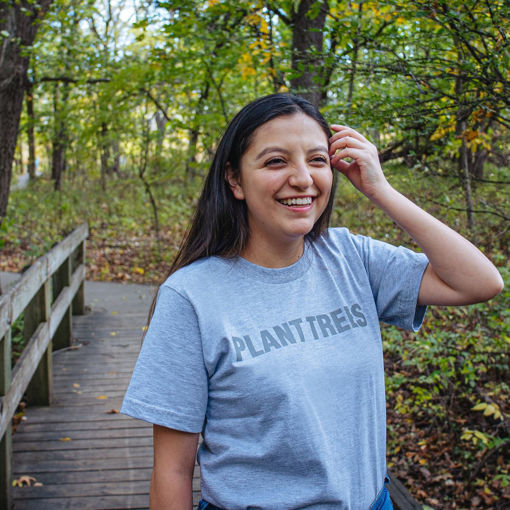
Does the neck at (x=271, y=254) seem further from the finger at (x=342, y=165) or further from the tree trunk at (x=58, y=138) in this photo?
the tree trunk at (x=58, y=138)

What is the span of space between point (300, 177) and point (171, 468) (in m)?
0.87

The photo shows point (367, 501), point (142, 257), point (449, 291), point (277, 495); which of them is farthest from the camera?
point (142, 257)

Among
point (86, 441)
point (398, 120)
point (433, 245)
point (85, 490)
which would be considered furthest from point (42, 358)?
point (433, 245)

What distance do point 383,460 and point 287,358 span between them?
1.52 feet

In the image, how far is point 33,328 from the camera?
4.57 metres

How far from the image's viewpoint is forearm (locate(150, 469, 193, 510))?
159cm

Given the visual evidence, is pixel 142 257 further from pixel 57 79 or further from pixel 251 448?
pixel 251 448

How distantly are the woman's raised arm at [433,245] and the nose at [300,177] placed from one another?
0.19 meters

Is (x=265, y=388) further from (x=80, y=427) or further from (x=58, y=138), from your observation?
(x=58, y=138)

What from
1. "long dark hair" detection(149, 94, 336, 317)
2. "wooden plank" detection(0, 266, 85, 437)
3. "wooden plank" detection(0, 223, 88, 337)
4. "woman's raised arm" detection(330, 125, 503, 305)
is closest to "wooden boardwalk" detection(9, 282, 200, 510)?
"wooden plank" detection(0, 266, 85, 437)

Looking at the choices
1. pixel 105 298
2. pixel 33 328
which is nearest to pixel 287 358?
pixel 33 328

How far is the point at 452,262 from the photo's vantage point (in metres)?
1.69

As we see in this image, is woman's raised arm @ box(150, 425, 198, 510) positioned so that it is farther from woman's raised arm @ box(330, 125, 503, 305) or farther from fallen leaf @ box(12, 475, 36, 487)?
fallen leaf @ box(12, 475, 36, 487)

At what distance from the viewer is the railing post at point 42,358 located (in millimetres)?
4590
